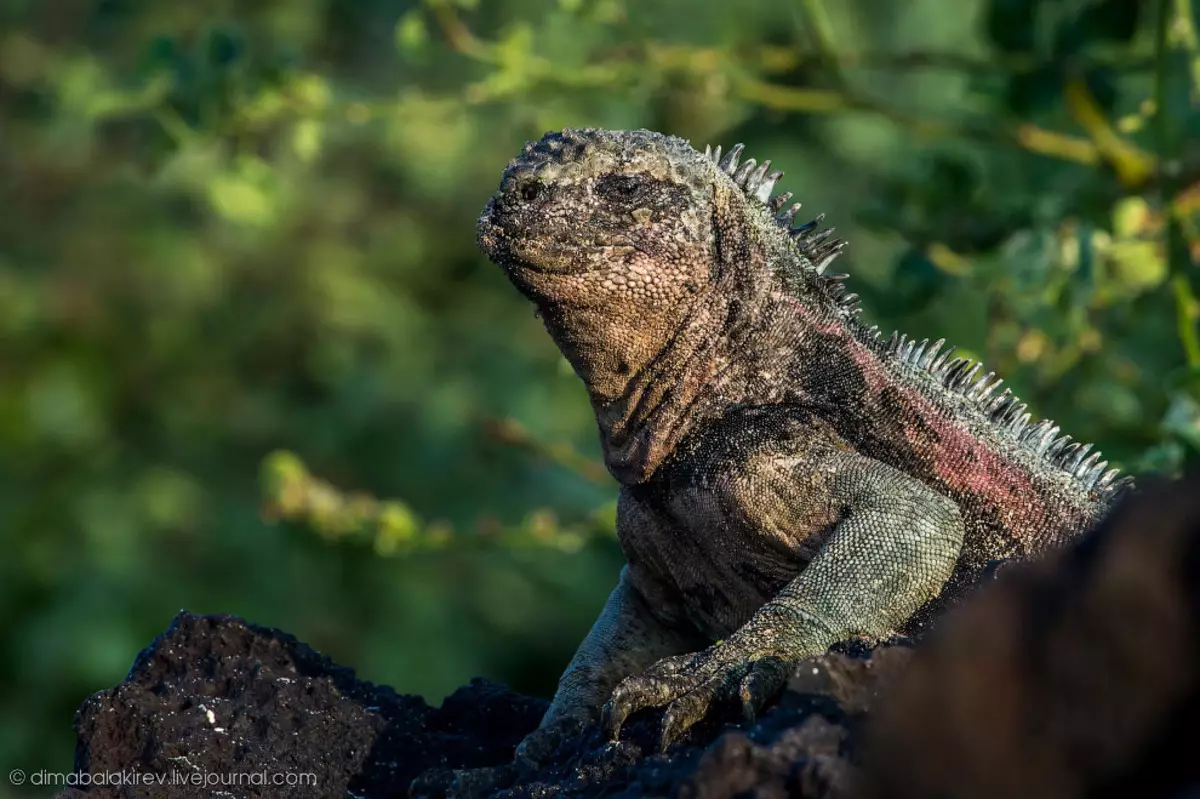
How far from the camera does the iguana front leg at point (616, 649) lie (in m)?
4.31

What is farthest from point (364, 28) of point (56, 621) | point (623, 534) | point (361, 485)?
point (623, 534)

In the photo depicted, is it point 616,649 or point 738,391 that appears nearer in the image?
point 738,391

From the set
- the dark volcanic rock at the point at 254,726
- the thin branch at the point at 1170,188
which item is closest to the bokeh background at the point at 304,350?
the thin branch at the point at 1170,188

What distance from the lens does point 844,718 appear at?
2.62 meters

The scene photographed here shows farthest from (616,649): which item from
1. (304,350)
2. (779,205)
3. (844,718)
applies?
(304,350)

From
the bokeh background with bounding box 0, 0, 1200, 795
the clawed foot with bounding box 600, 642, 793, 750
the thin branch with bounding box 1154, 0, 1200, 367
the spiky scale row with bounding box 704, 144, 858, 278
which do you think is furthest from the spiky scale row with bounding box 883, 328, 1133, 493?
the bokeh background with bounding box 0, 0, 1200, 795

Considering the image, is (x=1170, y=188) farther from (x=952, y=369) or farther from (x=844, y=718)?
(x=844, y=718)

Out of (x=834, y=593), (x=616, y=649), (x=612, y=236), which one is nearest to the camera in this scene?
(x=834, y=593)

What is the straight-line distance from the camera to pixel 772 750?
253 centimetres

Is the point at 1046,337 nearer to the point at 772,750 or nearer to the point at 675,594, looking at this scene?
the point at 675,594

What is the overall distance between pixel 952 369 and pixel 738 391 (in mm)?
528

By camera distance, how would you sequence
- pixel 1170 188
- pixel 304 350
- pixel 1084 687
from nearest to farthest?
pixel 1084 687 → pixel 1170 188 → pixel 304 350

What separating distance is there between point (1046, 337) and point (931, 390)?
2.19 meters

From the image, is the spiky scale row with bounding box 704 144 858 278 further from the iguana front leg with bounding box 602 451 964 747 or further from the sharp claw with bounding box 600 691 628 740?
the sharp claw with bounding box 600 691 628 740
